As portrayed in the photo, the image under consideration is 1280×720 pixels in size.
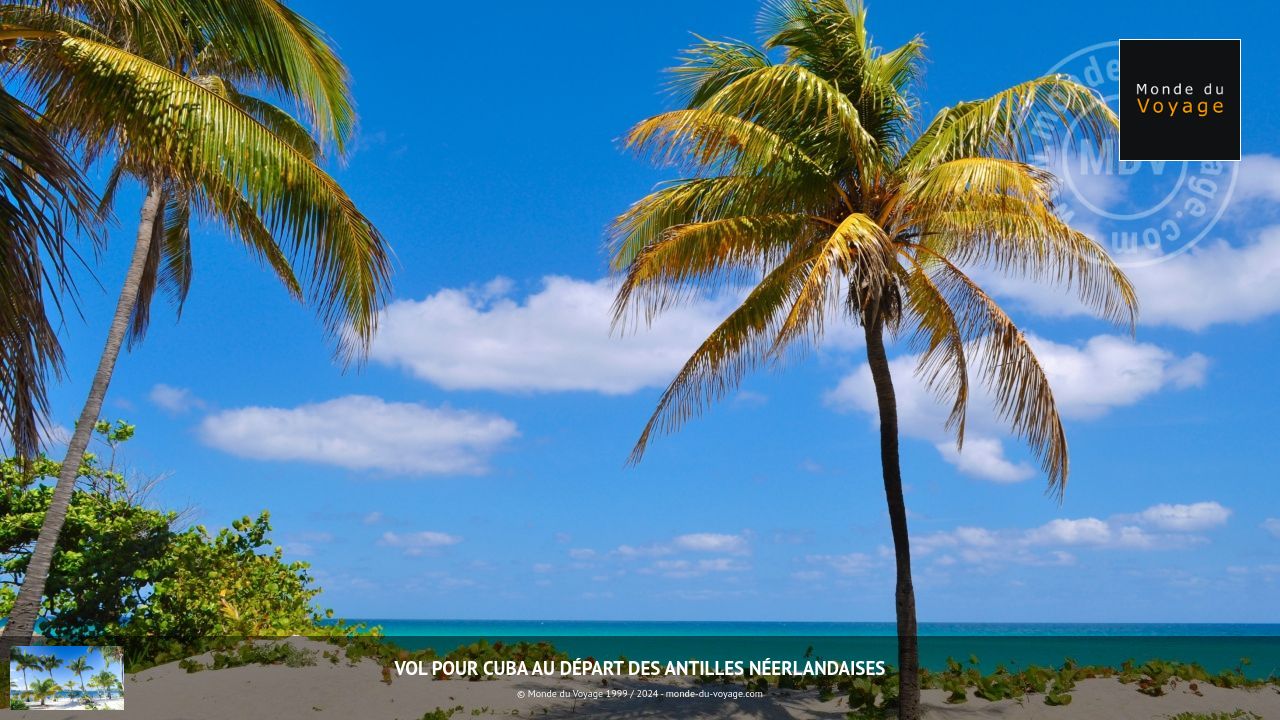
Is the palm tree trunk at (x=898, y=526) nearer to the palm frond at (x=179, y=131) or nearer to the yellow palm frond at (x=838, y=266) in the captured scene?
the yellow palm frond at (x=838, y=266)

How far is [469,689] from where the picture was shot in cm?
1116

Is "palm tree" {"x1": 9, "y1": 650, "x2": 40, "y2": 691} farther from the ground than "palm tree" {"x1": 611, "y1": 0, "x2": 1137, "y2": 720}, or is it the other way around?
"palm tree" {"x1": 611, "y1": 0, "x2": 1137, "y2": 720}

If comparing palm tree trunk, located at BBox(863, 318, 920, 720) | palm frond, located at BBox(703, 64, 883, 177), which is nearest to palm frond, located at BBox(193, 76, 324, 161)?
palm frond, located at BBox(703, 64, 883, 177)

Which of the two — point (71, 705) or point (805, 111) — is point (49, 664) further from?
point (805, 111)

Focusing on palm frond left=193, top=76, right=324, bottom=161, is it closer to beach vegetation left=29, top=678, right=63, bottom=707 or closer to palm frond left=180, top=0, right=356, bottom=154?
palm frond left=180, top=0, right=356, bottom=154

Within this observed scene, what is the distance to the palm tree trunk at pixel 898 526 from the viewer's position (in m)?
9.45

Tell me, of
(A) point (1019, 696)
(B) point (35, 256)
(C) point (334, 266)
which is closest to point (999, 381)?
(A) point (1019, 696)

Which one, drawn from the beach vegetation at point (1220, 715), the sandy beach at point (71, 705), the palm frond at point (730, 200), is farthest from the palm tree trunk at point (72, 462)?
the beach vegetation at point (1220, 715)

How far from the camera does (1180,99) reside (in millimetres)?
10734

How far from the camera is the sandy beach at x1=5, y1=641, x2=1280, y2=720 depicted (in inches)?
398

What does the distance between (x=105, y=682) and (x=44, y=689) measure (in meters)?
0.60

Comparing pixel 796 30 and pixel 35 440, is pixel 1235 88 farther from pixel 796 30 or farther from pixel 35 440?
pixel 35 440

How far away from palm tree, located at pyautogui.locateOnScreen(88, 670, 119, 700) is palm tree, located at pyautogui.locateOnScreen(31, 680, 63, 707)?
35cm

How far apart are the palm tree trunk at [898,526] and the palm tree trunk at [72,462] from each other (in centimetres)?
847
